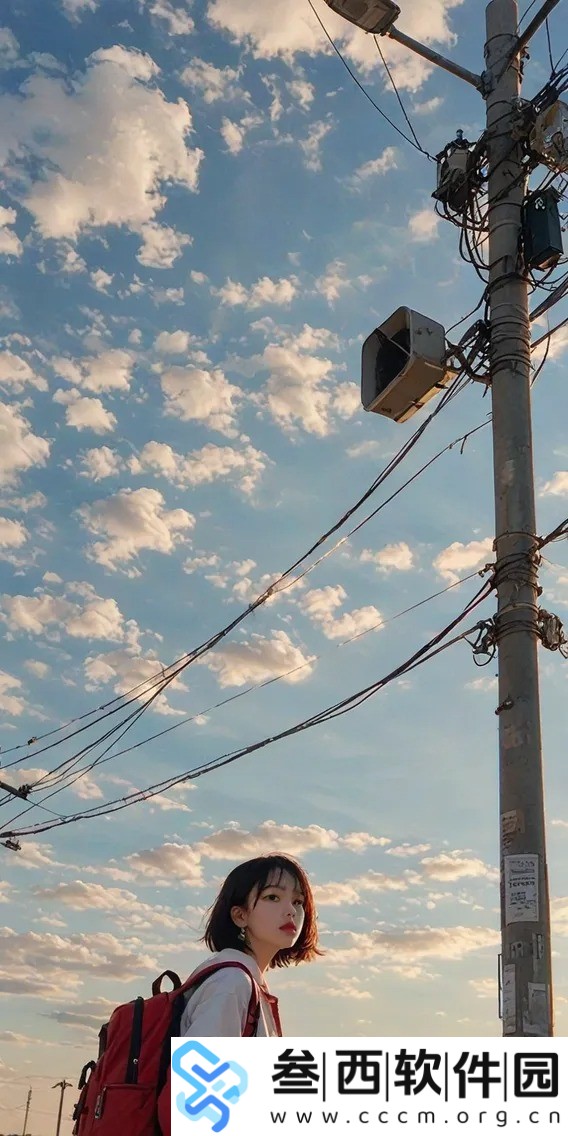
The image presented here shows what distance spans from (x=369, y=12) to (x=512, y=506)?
4966 millimetres

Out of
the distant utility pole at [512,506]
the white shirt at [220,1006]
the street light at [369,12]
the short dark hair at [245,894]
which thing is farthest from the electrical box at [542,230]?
the white shirt at [220,1006]

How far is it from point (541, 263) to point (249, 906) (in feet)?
19.7

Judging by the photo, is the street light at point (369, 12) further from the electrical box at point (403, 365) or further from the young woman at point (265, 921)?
the young woman at point (265, 921)

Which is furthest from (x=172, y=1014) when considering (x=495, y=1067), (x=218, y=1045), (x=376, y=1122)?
(x=495, y=1067)

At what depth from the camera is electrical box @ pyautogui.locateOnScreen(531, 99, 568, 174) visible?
27.6 ft

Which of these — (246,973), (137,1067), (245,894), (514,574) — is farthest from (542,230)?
(137,1067)

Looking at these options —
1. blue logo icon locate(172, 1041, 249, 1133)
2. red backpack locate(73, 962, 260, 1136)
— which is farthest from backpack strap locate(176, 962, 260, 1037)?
blue logo icon locate(172, 1041, 249, 1133)

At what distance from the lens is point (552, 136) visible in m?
8.41

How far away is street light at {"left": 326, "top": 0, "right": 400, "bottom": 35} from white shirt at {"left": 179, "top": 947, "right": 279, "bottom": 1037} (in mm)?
8581

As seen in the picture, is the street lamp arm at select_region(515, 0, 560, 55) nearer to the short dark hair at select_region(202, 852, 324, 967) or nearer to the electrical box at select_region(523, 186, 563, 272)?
the electrical box at select_region(523, 186, 563, 272)

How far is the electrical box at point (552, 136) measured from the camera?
840 centimetres

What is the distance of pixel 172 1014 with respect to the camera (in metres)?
3.18

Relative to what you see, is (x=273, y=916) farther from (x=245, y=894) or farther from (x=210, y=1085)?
(x=210, y=1085)

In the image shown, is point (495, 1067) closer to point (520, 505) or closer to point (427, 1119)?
point (427, 1119)
